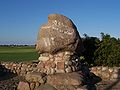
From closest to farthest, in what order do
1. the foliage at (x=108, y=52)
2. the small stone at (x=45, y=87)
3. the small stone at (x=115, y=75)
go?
the small stone at (x=45, y=87) < the small stone at (x=115, y=75) < the foliage at (x=108, y=52)

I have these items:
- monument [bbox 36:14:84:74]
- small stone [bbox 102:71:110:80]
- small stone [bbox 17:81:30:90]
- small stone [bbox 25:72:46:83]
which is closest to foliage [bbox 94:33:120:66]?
small stone [bbox 102:71:110:80]

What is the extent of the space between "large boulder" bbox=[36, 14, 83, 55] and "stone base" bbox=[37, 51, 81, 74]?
284 millimetres

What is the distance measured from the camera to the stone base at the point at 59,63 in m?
13.7

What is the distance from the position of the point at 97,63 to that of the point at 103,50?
1.09 metres

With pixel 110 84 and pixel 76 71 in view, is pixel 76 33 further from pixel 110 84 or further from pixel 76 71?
pixel 110 84

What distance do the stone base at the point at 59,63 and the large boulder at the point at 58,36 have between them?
28cm

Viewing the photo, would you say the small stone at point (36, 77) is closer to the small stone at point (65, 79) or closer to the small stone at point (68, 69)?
the small stone at point (65, 79)

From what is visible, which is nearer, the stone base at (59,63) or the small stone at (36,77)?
the small stone at (36,77)

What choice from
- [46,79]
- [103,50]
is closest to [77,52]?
[46,79]

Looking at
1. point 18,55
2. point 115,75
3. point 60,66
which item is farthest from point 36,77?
point 18,55

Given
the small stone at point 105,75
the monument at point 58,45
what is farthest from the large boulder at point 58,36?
the small stone at point 105,75

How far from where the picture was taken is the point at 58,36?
13.8m

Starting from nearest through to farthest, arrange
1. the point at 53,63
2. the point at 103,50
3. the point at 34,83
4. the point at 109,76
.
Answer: the point at 34,83
the point at 53,63
the point at 109,76
the point at 103,50

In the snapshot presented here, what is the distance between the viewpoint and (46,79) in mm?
13070
